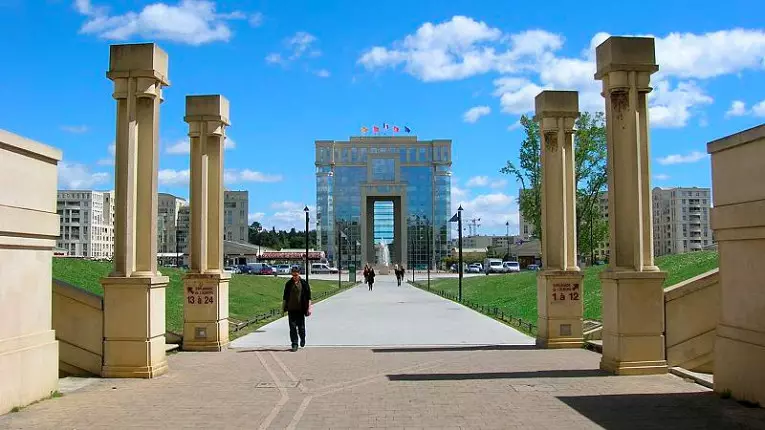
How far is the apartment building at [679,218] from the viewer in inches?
6708

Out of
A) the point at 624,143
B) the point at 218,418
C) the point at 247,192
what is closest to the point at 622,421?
the point at 218,418

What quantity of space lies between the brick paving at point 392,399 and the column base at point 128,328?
1.08ft

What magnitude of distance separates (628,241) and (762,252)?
3.16 m

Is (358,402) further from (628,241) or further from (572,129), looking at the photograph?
(572,129)

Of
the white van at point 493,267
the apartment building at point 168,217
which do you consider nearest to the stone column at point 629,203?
the white van at point 493,267

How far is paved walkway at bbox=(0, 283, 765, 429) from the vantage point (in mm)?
8266

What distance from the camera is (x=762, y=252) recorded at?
352 inches

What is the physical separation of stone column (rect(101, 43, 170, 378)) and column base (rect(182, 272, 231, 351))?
9.59 feet

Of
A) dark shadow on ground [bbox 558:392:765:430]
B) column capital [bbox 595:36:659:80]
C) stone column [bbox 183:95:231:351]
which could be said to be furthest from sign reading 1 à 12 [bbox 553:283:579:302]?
stone column [bbox 183:95:231:351]

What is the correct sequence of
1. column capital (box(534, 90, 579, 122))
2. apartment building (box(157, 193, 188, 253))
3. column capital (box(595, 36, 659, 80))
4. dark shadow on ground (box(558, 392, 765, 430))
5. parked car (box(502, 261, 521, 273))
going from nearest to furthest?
dark shadow on ground (box(558, 392, 765, 430)) < column capital (box(595, 36, 659, 80)) < column capital (box(534, 90, 579, 122)) < parked car (box(502, 261, 521, 273)) < apartment building (box(157, 193, 188, 253))

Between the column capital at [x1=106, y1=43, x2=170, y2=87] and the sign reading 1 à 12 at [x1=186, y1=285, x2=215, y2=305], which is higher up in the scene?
the column capital at [x1=106, y1=43, x2=170, y2=87]

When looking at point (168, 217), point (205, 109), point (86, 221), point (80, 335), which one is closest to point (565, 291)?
point (205, 109)

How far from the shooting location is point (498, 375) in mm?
11602

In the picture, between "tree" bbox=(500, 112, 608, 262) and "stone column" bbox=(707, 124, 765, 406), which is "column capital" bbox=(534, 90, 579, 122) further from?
"tree" bbox=(500, 112, 608, 262)
